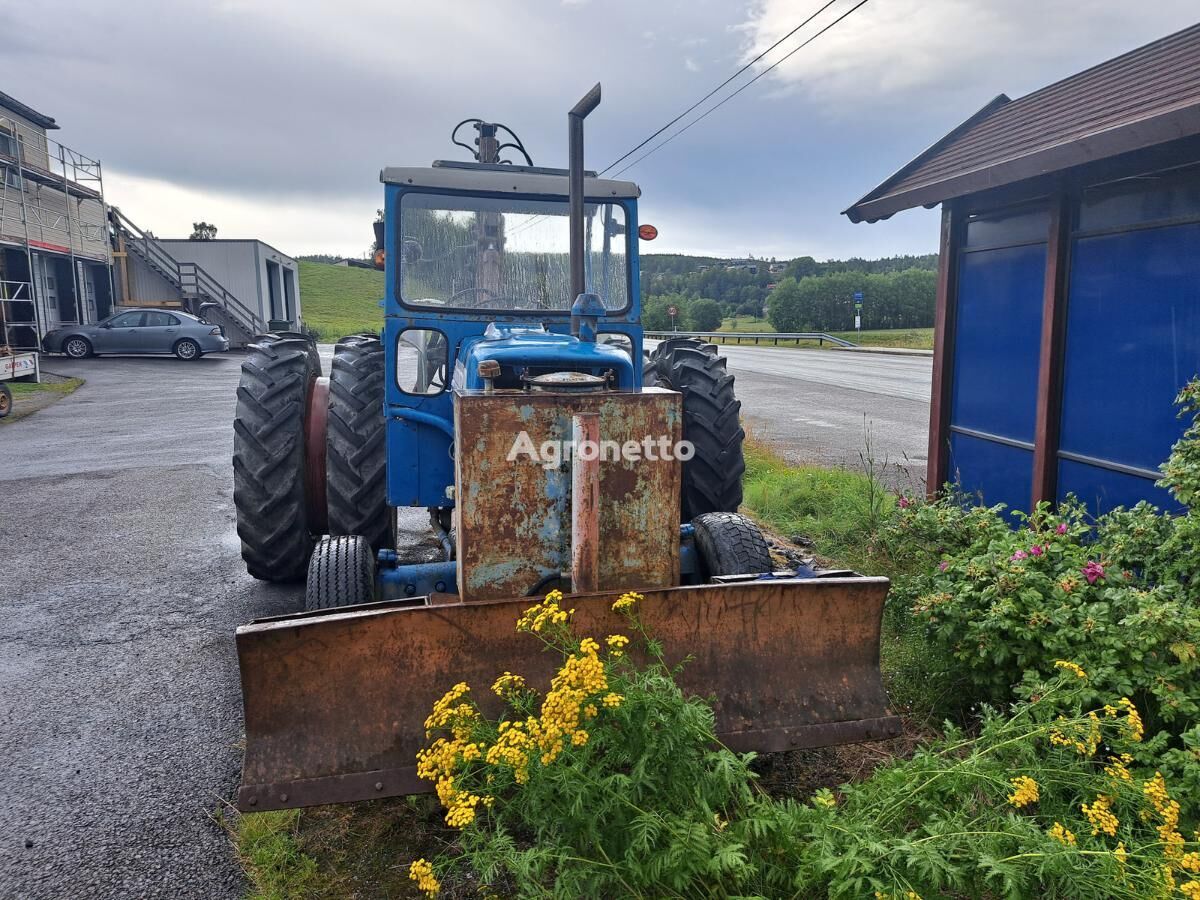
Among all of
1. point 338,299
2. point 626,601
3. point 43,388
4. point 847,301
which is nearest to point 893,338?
point 847,301

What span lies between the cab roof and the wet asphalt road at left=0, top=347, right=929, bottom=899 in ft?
8.92

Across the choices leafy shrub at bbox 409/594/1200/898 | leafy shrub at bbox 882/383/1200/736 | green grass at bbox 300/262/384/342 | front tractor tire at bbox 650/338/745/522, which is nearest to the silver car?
green grass at bbox 300/262/384/342

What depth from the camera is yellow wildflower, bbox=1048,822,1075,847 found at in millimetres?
2229

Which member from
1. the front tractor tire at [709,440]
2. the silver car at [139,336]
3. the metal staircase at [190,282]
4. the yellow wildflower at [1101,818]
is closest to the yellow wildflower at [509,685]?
the yellow wildflower at [1101,818]

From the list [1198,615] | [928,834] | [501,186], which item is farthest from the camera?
[501,186]

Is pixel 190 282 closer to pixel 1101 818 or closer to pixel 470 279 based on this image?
pixel 470 279

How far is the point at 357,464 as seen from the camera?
15.7 ft

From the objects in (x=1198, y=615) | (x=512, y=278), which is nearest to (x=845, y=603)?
(x=1198, y=615)

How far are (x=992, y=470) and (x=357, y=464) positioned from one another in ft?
14.5

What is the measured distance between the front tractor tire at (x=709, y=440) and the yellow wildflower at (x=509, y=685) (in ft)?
7.87

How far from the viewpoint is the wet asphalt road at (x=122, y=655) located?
2980 millimetres

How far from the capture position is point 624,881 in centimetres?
226

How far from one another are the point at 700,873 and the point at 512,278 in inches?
140

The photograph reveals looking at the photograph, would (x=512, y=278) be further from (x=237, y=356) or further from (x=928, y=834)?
(x=237, y=356)
